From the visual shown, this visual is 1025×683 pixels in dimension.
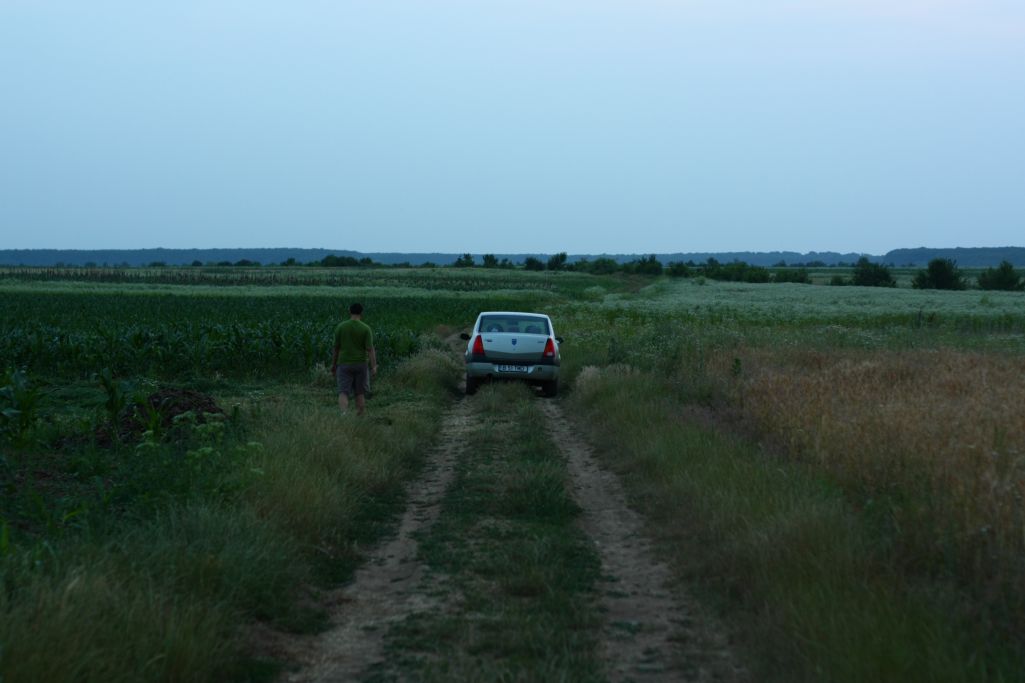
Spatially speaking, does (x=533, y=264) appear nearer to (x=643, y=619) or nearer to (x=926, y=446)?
(x=926, y=446)

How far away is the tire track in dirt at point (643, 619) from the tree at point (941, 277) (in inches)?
3100

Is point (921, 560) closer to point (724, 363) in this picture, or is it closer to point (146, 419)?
point (146, 419)

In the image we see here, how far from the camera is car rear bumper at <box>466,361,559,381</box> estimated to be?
2003cm

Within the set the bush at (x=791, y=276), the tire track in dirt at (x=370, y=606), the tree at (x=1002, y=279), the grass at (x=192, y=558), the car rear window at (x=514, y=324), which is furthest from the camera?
the bush at (x=791, y=276)

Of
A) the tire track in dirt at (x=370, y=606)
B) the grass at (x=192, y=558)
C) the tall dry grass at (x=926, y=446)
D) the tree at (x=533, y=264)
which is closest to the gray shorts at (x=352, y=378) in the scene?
the grass at (x=192, y=558)

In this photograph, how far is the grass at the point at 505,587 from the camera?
231 inches

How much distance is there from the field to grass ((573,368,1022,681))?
0.02m

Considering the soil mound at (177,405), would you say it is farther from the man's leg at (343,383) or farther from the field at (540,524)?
the man's leg at (343,383)

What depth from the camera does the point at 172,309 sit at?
4350 centimetres

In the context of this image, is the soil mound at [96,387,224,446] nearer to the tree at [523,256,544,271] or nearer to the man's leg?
the man's leg

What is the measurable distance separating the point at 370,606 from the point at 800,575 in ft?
9.60

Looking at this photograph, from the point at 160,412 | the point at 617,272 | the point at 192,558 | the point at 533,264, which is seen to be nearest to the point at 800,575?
the point at 192,558

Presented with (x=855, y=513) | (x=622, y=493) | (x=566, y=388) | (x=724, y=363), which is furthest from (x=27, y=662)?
(x=566, y=388)

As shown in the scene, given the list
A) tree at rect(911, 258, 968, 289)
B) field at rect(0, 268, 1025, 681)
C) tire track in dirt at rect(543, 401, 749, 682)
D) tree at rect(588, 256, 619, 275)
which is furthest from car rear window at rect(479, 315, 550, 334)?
tree at rect(588, 256, 619, 275)
